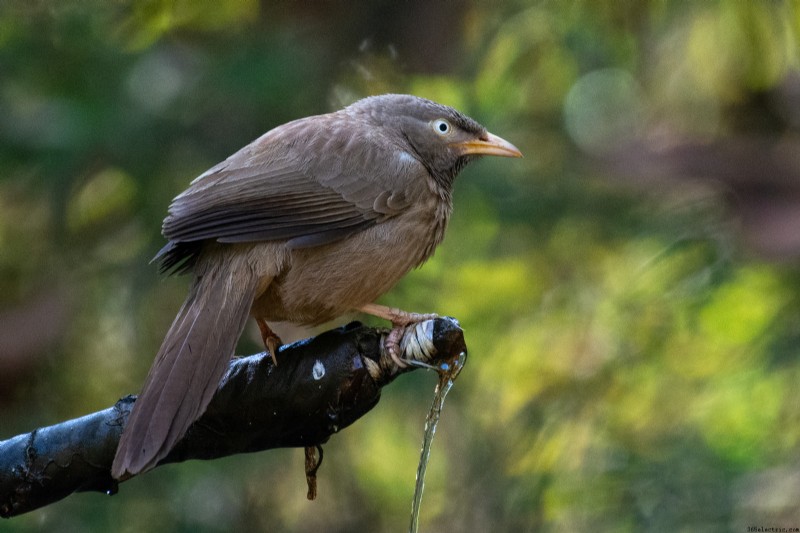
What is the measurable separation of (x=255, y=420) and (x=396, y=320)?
82 cm

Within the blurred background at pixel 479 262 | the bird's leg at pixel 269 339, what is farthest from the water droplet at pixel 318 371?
the blurred background at pixel 479 262

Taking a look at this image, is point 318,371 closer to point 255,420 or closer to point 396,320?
point 255,420

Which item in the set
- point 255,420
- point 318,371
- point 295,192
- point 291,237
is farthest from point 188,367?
point 295,192

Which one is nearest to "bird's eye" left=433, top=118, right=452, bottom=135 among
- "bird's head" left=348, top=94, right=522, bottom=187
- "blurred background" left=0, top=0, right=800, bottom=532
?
"bird's head" left=348, top=94, right=522, bottom=187

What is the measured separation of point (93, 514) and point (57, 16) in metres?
3.30

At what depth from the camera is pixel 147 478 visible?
24.2 feet

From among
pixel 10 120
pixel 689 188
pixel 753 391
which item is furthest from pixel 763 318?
pixel 10 120

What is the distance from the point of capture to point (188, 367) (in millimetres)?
3648

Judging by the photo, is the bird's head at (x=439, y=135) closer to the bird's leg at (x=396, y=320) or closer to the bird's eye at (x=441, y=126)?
the bird's eye at (x=441, y=126)

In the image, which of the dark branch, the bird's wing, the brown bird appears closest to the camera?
the dark branch

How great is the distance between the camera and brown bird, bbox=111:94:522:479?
3.78 metres

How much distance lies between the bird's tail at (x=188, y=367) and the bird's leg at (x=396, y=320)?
543 millimetres

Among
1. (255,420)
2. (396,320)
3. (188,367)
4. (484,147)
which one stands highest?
(484,147)

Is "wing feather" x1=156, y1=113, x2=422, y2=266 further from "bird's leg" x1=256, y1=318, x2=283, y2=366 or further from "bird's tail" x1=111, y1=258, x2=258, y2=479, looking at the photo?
"bird's leg" x1=256, y1=318, x2=283, y2=366
